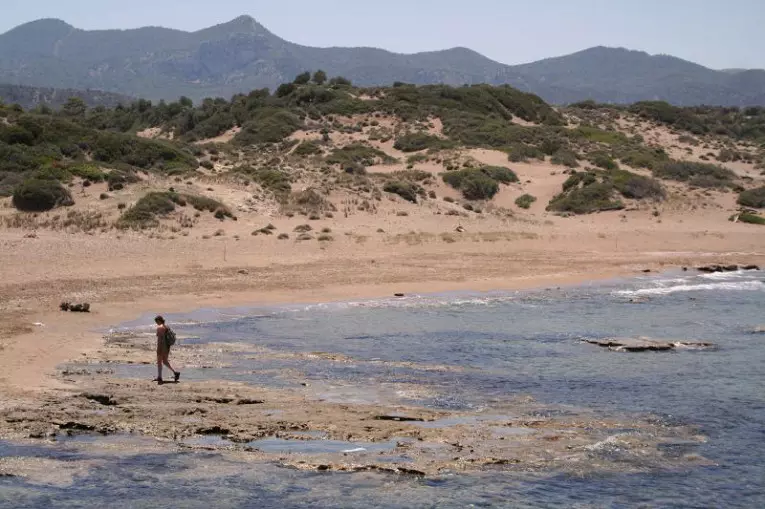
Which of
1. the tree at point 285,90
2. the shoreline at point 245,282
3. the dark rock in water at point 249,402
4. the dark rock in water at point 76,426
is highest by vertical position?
the tree at point 285,90

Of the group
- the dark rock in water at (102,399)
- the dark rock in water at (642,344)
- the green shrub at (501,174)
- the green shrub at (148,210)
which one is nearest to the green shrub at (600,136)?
the green shrub at (501,174)

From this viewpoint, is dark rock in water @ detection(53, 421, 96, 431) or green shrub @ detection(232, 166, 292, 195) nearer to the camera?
dark rock in water @ detection(53, 421, 96, 431)

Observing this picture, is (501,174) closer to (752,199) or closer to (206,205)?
(752,199)

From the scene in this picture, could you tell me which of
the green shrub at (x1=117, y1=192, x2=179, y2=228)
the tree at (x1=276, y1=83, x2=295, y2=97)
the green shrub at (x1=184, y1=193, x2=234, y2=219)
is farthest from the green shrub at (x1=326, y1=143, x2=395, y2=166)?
the tree at (x1=276, y1=83, x2=295, y2=97)

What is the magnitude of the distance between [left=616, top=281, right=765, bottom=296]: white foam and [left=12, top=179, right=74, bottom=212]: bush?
19.1 metres

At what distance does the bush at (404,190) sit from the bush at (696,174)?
52.8ft

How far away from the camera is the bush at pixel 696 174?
155 feet

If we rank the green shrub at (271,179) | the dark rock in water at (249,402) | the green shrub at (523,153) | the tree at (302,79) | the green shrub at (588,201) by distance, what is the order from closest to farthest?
the dark rock in water at (249,402) < the green shrub at (271,179) < the green shrub at (588,201) < the green shrub at (523,153) < the tree at (302,79)

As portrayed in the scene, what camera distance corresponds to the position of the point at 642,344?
16594mm

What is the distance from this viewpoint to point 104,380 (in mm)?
12812

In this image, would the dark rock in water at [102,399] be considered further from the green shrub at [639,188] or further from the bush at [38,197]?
the green shrub at [639,188]

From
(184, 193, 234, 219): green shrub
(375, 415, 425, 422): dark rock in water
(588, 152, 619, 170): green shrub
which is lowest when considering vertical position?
(375, 415, 425, 422): dark rock in water

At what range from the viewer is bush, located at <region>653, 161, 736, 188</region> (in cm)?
4719

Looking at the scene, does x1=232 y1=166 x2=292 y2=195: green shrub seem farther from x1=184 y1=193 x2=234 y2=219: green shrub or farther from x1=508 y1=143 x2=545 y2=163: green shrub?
x1=508 y1=143 x2=545 y2=163: green shrub
